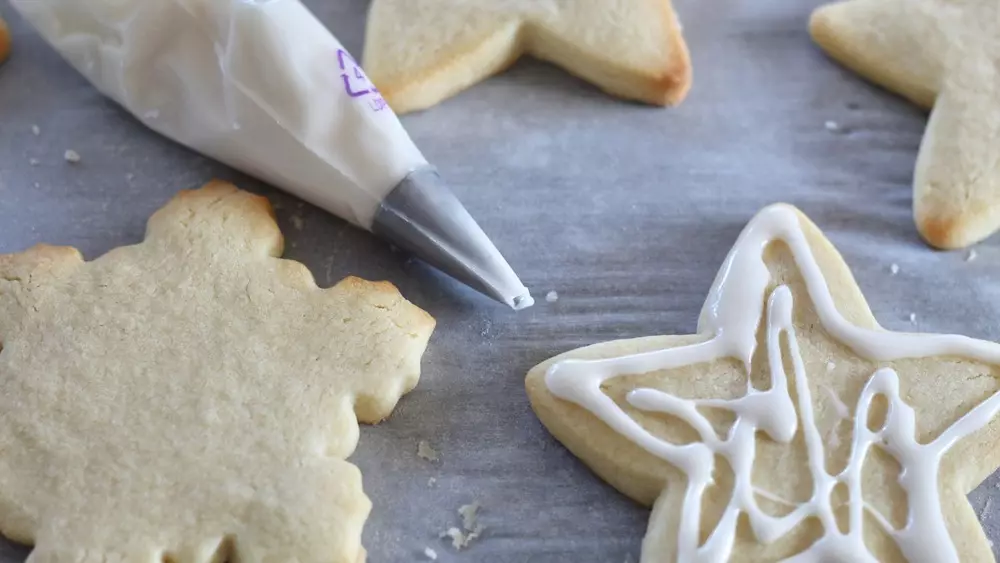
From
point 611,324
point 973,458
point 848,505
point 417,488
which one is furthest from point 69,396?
point 973,458

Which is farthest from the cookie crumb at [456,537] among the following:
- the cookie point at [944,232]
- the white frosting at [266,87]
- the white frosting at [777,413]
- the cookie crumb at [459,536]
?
the cookie point at [944,232]

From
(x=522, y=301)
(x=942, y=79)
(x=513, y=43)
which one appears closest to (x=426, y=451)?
(x=522, y=301)

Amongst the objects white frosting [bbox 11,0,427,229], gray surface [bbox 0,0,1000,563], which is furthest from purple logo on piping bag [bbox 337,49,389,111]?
gray surface [bbox 0,0,1000,563]

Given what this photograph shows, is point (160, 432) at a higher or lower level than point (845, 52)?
lower

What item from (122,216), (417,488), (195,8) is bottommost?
(417,488)

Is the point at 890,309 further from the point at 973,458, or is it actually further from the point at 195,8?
the point at 195,8

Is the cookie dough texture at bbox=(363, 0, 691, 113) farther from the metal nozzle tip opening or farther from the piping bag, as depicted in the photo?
the metal nozzle tip opening

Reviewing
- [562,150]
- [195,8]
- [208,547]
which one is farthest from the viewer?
[562,150]
